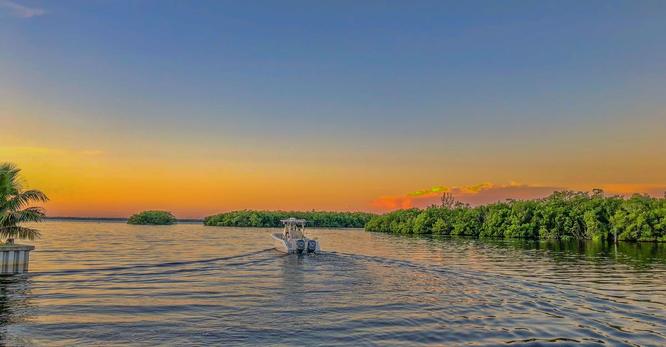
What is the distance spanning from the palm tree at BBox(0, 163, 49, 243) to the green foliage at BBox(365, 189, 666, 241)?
102828 mm

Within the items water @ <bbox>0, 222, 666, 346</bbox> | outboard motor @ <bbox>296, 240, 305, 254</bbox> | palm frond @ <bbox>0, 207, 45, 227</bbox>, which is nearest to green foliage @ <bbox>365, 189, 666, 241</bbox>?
water @ <bbox>0, 222, 666, 346</bbox>

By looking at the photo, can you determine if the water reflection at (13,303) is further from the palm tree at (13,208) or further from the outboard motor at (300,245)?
the outboard motor at (300,245)

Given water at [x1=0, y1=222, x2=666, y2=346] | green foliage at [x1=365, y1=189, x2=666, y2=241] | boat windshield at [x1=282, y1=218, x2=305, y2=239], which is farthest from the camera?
green foliage at [x1=365, y1=189, x2=666, y2=241]

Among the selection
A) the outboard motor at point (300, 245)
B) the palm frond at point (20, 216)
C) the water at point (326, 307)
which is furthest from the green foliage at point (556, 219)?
the palm frond at point (20, 216)

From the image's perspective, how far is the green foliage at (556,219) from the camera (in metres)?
97.2

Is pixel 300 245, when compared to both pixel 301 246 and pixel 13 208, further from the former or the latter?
pixel 13 208

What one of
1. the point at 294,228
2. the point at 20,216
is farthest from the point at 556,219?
the point at 20,216

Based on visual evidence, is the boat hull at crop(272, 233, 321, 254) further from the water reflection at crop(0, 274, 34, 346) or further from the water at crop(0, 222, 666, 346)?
the water reflection at crop(0, 274, 34, 346)

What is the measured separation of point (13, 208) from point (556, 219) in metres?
116

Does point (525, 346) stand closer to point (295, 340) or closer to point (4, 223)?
point (295, 340)

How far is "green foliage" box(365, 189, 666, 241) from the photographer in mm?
97250

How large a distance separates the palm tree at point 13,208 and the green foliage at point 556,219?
337 feet

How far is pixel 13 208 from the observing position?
29688 millimetres

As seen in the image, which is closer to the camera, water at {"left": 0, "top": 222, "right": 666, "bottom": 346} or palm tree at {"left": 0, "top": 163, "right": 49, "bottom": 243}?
water at {"left": 0, "top": 222, "right": 666, "bottom": 346}
